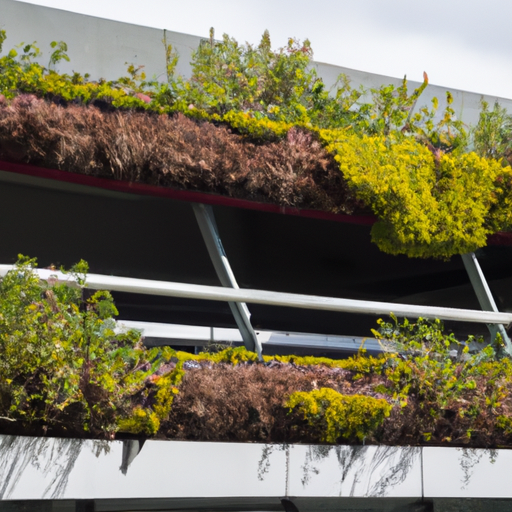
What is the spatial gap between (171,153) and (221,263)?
1.08 metres

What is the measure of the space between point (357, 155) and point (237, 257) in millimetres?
1706

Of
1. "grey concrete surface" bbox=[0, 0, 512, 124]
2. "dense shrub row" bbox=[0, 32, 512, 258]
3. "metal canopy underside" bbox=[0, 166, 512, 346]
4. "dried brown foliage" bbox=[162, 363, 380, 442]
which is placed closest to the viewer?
"dried brown foliage" bbox=[162, 363, 380, 442]

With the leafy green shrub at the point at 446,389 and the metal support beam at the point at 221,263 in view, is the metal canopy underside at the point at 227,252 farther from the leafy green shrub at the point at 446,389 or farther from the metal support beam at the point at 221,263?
the leafy green shrub at the point at 446,389

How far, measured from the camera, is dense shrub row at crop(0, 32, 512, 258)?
5363mm

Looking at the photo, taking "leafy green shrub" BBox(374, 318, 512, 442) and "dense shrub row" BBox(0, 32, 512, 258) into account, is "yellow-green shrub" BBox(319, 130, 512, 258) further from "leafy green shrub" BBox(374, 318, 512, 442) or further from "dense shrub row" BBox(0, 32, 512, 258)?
"leafy green shrub" BBox(374, 318, 512, 442)

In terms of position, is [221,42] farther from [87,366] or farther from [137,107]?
[87,366]

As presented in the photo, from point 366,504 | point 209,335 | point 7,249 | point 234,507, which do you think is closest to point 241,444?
point 234,507

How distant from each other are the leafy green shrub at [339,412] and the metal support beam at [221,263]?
1.05 metres

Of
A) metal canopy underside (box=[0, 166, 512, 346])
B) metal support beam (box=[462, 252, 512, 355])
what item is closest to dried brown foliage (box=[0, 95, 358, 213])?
metal canopy underside (box=[0, 166, 512, 346])

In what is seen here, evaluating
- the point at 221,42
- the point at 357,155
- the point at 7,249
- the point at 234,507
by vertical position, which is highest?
the point at 221,42

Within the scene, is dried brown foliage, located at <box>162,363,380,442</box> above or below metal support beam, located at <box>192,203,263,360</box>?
below

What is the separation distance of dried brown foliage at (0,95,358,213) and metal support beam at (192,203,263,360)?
309mm

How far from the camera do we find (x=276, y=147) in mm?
5965

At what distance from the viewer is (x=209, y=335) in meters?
6.68
